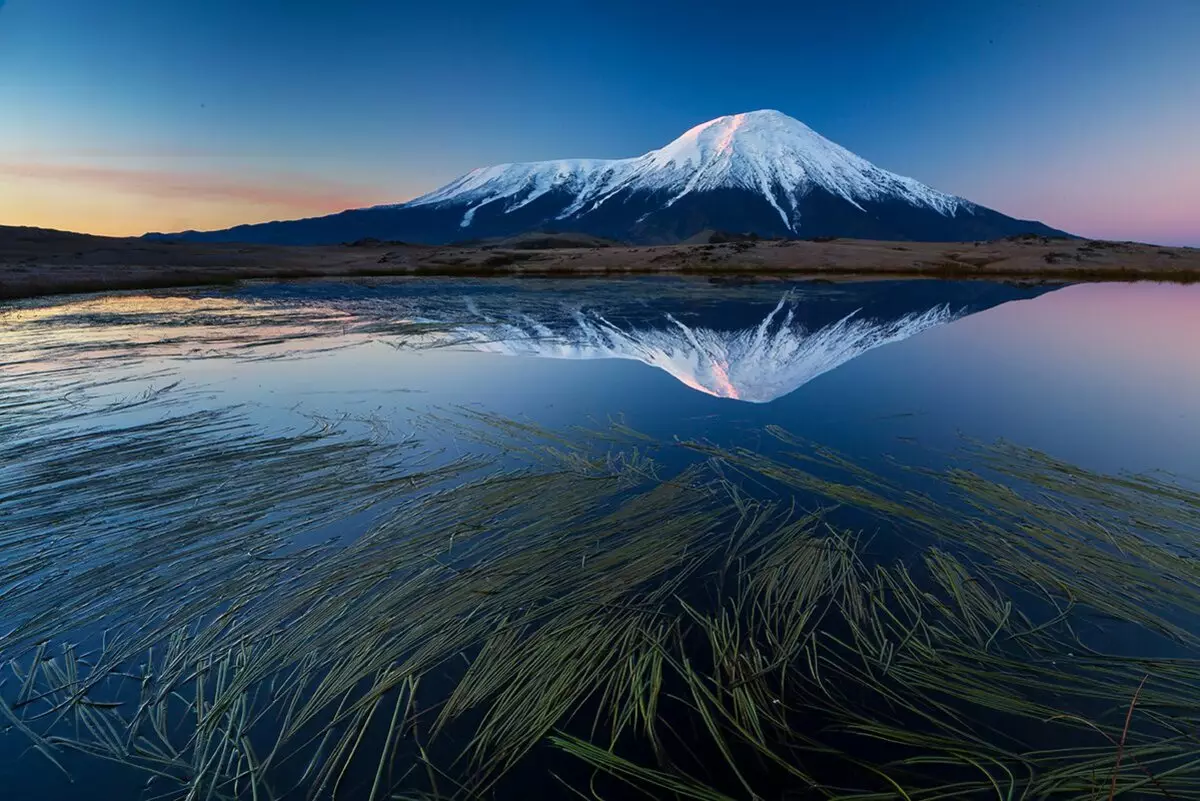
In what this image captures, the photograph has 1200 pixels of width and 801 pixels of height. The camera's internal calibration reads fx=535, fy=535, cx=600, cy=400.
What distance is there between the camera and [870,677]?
352 cm

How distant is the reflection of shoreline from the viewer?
11742 millimetres

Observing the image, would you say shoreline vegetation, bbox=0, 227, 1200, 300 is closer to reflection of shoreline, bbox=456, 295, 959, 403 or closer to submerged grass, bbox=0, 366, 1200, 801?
reflection of shoreline, bbox=456, 295, 959, 403

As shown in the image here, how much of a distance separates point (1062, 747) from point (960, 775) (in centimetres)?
68

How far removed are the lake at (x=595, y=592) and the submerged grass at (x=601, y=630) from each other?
2cm

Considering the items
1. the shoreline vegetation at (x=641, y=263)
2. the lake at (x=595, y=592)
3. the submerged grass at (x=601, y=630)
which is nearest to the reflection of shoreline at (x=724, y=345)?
the lake at (x=595, y=592)

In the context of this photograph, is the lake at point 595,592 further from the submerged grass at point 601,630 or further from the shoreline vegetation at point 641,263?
the shoreline vegetation at point 641,263

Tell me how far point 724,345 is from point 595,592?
1225 centimetres

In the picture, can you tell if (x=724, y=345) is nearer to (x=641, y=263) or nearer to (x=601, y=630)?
(x=601, y=630)

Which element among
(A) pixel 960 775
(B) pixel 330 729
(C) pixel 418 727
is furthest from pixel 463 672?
(A) pixel 960 775

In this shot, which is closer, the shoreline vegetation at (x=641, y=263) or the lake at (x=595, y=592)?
the lake at (x=595, y=592)

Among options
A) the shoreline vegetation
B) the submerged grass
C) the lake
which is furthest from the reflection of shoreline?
the shoreline vegetation

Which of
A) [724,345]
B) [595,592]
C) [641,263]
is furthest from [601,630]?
[641,263]

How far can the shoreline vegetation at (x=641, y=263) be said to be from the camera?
44.8 metres

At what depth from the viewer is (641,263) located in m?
57.8
